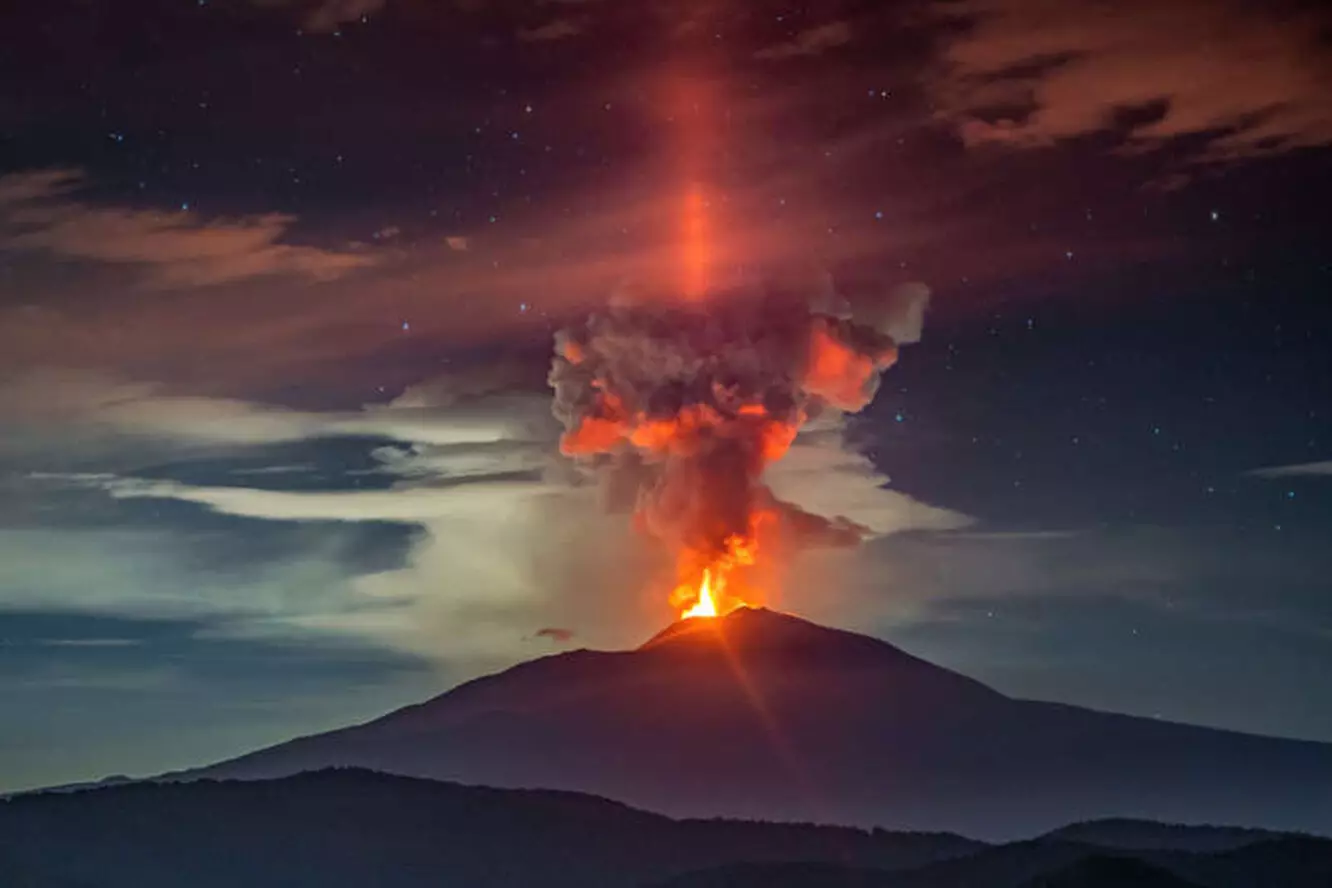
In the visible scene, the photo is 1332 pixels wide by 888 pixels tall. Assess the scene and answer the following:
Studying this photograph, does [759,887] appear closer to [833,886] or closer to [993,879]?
[833,886]

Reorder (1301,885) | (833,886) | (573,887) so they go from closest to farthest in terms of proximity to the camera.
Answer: (1301,885), (833,886), (573,887)

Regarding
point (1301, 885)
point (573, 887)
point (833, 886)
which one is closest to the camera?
point (1301, 885)

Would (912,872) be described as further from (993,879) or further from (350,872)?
(350,872)

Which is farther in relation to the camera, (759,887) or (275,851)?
(275,851)

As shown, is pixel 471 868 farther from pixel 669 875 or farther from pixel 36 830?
pixel 36 830

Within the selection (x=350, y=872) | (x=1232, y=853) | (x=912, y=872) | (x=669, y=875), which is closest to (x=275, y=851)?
(x=350, y=872)

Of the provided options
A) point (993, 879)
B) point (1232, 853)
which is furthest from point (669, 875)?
point (1232, 853)

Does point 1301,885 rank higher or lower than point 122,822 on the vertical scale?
lower

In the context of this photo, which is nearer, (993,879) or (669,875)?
(993,879)
